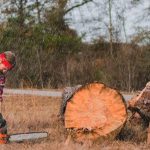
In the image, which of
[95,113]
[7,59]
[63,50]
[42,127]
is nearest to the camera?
[7,59]

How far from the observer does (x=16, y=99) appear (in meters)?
14.4

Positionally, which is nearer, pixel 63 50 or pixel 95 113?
pixel 95 113

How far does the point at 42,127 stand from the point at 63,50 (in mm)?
16814

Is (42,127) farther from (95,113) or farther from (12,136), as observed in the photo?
(12,136)

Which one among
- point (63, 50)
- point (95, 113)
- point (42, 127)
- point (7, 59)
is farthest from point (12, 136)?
point (63, 50)

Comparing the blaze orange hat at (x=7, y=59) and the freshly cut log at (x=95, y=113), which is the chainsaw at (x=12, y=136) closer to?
the freshly cut log at (x=95, y=113)

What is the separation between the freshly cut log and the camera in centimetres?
791

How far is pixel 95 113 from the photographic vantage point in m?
8.05

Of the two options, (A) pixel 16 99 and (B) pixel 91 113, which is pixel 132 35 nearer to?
(A) pixel 16 99

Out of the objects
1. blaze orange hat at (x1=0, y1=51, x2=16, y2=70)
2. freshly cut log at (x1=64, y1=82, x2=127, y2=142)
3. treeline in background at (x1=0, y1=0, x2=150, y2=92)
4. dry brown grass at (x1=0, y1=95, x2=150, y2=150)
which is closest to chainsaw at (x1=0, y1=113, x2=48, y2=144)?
dry brown grass at (x1=0, y1=95, x2=150, y2=150)

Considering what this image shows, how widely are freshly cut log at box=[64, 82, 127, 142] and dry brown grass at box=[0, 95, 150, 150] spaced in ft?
0.69

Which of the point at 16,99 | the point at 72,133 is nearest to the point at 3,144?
the point at 72,133

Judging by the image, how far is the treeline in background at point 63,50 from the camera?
2191 cm

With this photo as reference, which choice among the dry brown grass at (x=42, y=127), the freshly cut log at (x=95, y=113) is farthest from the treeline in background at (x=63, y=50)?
the freshly cut log at (x=95, y=113)
